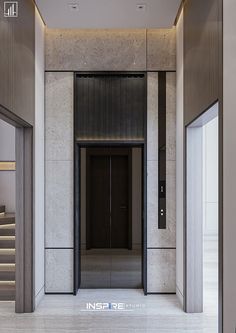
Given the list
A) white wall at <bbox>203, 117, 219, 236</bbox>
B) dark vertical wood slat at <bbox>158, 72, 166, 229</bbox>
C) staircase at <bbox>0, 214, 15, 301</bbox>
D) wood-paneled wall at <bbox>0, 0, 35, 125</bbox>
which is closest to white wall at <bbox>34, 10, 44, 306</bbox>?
wood-paneled wall at <bbox>0, 0, 35, 125</bbox>

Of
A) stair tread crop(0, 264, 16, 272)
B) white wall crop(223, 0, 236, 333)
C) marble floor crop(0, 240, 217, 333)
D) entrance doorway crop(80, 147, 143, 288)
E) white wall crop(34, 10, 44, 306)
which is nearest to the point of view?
white wall crop(223, 0, 236, 333)

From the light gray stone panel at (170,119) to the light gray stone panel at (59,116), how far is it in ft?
4.94

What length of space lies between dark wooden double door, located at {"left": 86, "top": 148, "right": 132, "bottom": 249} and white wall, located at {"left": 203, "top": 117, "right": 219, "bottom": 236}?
568cm

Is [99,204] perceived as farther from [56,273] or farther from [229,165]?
[229,165]

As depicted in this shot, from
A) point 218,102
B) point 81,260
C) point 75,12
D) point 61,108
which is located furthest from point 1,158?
point 218,102

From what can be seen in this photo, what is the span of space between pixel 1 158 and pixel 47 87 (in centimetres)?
201

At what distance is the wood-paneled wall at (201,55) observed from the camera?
373 centimetres

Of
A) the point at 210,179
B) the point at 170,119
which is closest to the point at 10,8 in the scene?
the point at 170,119

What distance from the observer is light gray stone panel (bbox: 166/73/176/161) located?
6.41 metres

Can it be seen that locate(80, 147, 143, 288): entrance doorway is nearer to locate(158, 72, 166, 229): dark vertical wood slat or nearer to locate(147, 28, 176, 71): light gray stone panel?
locate(158, 72, 166, 229): dark vertical wood slat

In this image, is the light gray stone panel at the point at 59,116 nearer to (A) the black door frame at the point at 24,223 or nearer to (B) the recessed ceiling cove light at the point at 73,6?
(A) the black door frame at the point at 24,223

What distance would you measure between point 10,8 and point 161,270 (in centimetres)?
427

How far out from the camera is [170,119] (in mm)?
6414

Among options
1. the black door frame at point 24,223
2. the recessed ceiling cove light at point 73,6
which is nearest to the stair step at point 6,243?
the black door frame at point 24,223
